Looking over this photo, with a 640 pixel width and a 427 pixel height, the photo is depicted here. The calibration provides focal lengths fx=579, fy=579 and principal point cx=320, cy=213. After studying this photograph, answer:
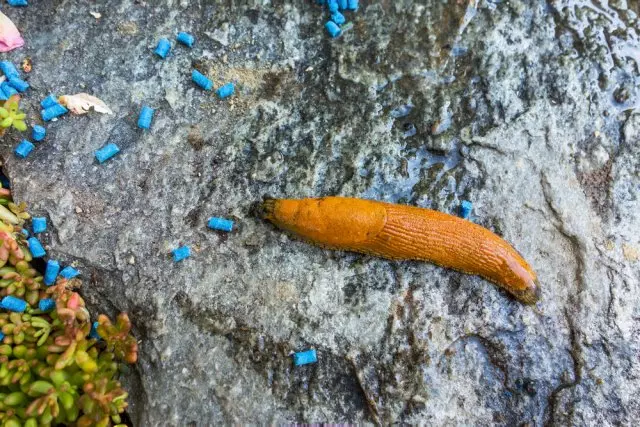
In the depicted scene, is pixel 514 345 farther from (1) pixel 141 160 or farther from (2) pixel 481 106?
(1) pixel 141 160

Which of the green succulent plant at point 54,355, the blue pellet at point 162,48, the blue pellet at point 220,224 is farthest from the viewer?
the blue pellet at point 162,48

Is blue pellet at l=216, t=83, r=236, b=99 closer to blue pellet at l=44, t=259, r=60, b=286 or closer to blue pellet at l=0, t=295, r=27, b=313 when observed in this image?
blue pellet at l=44, t=259, r=60, b=286

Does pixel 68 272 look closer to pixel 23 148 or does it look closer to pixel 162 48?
pixel 23 148

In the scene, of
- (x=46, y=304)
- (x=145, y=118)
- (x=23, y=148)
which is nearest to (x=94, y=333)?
(x=46, y=304)

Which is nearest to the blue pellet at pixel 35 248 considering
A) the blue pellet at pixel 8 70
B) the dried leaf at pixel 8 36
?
the blue pellet at pixel 8 70

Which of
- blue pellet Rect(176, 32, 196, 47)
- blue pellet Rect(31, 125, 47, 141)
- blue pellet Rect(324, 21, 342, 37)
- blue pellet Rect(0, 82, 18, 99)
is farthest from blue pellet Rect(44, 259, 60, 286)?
blue pellet Rect(324, 21, 342, 37)

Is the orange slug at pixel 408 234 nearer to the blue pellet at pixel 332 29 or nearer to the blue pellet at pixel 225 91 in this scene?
the blue pellet at pixel 225 91
